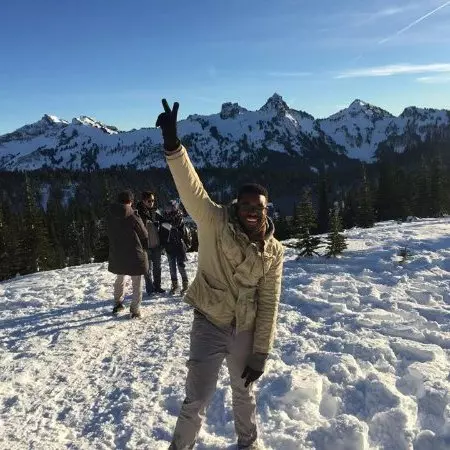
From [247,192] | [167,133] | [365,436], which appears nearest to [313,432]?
[365,436]

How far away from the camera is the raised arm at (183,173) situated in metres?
3.92

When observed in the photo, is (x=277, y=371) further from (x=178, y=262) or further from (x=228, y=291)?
(x=178, y=262)

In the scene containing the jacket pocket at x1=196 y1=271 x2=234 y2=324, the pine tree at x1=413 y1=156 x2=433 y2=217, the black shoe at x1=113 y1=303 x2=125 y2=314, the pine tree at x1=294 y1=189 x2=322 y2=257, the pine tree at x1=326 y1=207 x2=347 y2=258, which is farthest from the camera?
the pine tree at x1=413 y1=156 x2=433 y2=217

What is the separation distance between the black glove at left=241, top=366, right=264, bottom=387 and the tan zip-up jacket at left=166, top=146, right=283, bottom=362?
187 millimetres

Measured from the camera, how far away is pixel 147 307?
10484mm

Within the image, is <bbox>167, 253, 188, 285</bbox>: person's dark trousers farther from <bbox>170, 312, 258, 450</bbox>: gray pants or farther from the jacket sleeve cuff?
the jacket sleeve cuff

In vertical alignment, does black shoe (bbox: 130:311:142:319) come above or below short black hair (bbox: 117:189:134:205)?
below

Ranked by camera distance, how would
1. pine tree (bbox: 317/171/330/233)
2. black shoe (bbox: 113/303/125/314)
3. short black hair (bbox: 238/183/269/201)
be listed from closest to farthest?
short black hair (bbox: 238/183/269/201), black shoe (bbox: 113/303/125/314), pine tree (bbox: 317/171/330/233)

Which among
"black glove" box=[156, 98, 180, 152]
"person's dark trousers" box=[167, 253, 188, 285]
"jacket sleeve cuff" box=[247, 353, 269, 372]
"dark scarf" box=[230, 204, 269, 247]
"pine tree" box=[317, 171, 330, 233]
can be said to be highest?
"black glove" box=[156, 98, 180, 152]

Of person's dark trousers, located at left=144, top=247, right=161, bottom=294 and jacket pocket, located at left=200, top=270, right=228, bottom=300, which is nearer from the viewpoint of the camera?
jacket pocket, located at left=200, top=270, right=228, bottom=300

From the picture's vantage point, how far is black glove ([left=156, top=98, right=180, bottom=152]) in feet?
12.8

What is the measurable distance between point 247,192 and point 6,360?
577 cm

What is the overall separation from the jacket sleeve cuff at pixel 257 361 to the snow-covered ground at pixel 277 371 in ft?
3.93

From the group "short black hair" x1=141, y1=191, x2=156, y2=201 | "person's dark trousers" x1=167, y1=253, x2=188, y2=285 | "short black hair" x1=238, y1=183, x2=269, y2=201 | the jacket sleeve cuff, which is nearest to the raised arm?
"short black hair" x1=238, y1=183, x2=269, y2=201
